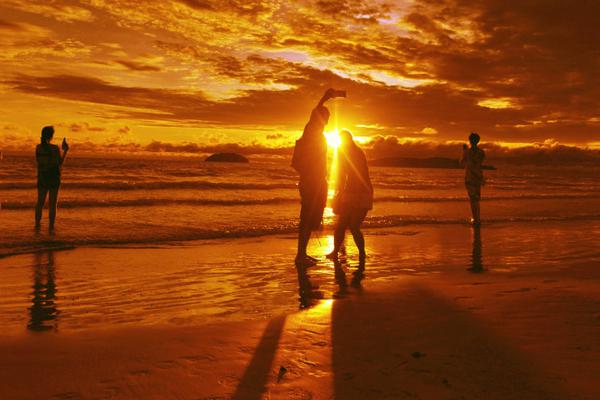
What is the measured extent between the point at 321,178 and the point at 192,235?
5.16 m

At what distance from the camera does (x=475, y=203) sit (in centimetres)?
1378

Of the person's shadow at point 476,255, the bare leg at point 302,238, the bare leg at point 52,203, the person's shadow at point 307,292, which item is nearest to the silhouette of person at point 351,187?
the bare leg at point 302,238

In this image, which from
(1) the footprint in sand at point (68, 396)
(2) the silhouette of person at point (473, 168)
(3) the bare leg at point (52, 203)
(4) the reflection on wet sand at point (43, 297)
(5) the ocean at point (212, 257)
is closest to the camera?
(1) the footprint in sand at point (68, 396)

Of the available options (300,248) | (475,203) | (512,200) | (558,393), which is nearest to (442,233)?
(475,203)

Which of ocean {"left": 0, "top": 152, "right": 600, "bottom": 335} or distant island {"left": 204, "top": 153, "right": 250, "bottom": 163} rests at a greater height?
distant island {"left": 204, "top": 153, "right": 250, "bottom": 163}

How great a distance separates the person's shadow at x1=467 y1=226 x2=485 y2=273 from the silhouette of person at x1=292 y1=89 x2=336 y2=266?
2.49 meters

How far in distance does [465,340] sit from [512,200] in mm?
22723

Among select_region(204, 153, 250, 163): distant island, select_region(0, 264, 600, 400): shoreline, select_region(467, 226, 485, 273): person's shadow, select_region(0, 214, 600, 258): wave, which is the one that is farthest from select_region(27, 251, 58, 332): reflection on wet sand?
select_region(204, 153, 250, 163): distant island

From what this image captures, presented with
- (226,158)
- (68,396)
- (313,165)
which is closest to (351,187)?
(313,165)

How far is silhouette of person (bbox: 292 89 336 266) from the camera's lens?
722cm

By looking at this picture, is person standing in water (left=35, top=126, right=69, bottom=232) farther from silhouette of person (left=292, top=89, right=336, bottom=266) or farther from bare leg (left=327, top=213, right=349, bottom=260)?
bare leg (left=327, top=213, right=349, bottom=260)

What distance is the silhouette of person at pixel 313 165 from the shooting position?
23.7ft

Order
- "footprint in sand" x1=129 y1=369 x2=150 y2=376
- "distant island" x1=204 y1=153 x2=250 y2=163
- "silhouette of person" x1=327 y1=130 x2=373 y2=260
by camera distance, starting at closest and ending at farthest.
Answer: "footprint in sand" x1=129 y1=369 x2=150 y2=376
"silhouette of person" x1=327 y1=130 x2=373 y2=260
"distant island" x1=204 y1=153 x2=250 y2=163

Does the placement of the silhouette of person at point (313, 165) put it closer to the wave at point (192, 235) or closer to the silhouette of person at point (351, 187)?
the silhouette of person at point (351, 187)
